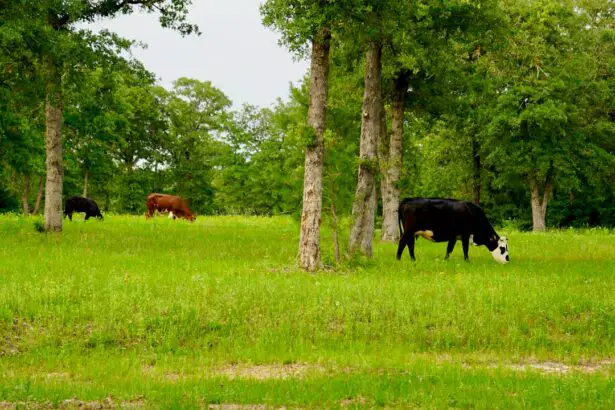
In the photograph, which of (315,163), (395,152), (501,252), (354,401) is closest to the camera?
(354,401)

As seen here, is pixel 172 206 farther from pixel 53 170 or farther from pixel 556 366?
pixel 556 366

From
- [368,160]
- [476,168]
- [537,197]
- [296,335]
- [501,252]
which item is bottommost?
[296,335]

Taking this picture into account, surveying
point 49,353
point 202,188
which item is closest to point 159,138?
point 202,188

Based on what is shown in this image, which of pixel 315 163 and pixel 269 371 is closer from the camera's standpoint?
pixel 269 371

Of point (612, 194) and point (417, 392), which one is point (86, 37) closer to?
point (417, 392)

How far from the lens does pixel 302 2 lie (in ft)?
61.1

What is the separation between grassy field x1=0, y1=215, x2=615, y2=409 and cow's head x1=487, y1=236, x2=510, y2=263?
125 inches

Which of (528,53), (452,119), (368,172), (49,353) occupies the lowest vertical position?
(49,353)

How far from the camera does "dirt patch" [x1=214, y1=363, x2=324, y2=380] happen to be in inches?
423

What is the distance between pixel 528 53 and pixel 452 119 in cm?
1404

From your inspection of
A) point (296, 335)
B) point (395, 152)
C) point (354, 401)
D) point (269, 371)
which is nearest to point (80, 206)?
point (395, 152)

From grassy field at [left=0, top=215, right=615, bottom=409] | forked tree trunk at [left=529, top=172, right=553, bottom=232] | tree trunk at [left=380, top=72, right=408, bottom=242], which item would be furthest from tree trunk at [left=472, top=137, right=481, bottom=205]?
→ grassy field at [left=0, top=215, right=615, bottom=409]

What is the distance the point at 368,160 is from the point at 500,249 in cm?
564

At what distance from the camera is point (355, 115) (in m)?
41.5
